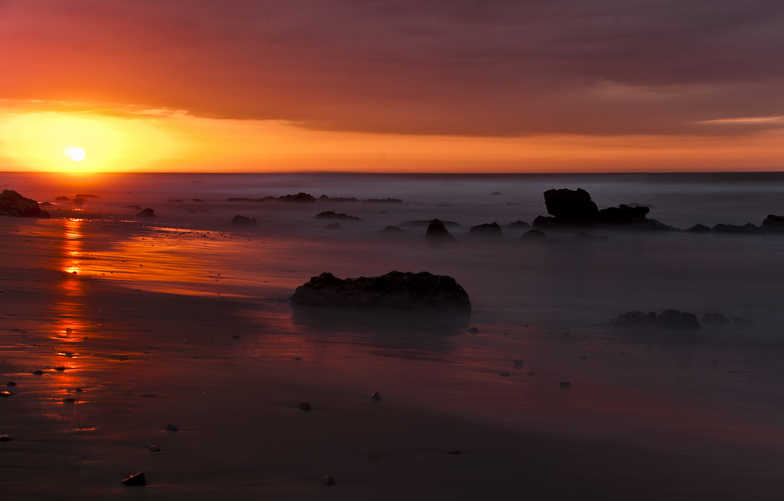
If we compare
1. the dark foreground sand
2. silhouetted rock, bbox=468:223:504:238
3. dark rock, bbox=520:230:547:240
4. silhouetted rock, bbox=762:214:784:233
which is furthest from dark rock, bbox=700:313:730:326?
silhouetted rock, bbox=762:214:784:233

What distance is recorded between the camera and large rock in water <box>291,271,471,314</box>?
7.86 metres

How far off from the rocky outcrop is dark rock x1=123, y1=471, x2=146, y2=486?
26386 millimetres

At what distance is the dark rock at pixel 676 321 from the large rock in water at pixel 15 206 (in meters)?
22.1

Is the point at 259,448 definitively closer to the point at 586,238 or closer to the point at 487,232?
the point at 586,238

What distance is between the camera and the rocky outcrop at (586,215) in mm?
27219

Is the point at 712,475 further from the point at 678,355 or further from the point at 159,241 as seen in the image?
the point at 159,241

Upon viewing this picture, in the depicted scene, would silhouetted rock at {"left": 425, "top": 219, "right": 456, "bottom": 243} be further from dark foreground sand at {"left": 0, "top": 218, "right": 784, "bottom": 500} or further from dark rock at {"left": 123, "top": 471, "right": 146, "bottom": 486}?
dark rock at {"left": 123, "top": 471, "right": 146, "bottom": 486}

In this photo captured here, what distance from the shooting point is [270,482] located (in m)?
2.84

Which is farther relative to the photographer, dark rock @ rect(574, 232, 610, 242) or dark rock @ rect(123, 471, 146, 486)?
dark rock @ rect(574, 232, 610, 242)

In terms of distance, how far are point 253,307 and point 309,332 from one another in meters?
1.47

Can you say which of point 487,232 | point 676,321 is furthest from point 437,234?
point 676,321

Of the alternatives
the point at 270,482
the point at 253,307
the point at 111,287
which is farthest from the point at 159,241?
the point at 270,482

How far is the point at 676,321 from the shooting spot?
7.74 meters

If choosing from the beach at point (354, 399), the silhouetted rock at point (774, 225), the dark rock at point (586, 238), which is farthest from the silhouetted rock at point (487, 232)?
the beach at point (354, 399)
